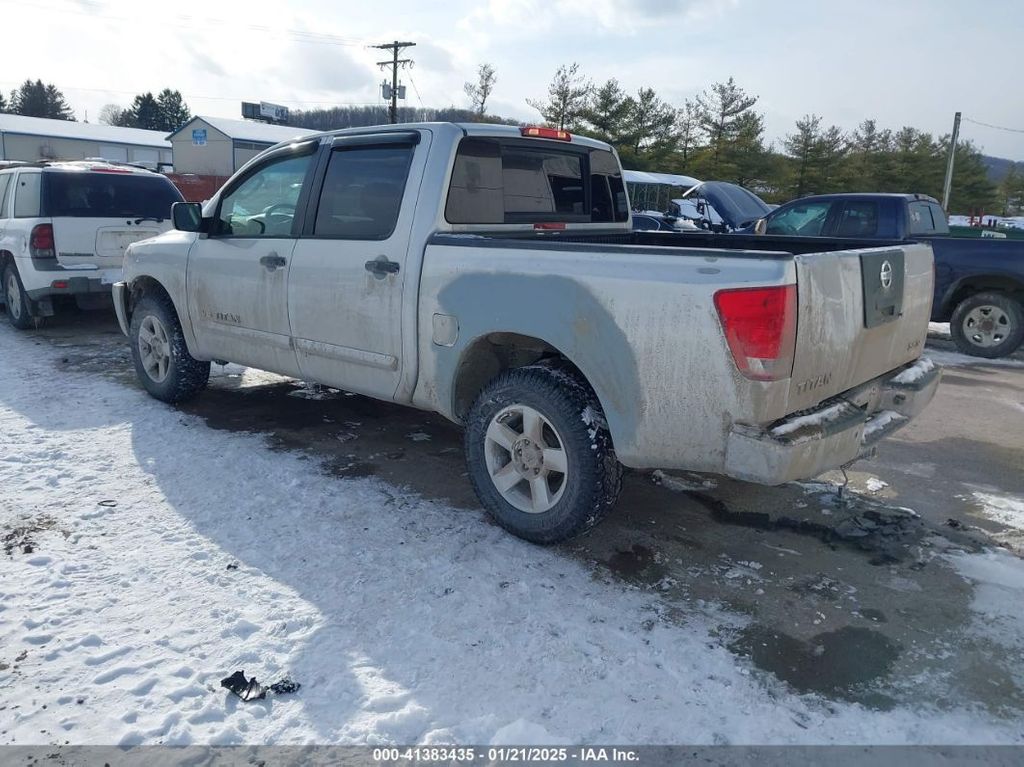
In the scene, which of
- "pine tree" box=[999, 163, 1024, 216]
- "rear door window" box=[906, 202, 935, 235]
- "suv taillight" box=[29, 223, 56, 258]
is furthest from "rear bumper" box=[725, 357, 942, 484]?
"pine tree" box=[999, 163, 1024, 216]

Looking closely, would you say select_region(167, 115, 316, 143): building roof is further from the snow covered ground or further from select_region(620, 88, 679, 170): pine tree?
the snow covered ground

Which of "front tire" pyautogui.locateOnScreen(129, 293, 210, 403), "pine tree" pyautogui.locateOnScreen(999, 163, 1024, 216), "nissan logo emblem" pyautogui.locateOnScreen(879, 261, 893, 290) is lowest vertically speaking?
"front tire" pyautogui.locateOnScreen(129, 293, 210, 403)

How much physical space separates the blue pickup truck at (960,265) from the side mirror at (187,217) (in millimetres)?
6311

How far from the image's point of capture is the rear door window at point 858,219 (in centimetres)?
932

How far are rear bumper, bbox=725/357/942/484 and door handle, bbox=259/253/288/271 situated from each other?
3.05 m

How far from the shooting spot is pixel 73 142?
57.4 m

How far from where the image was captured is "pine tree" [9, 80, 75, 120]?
93688mm

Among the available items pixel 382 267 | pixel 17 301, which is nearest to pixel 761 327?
pixel 382 267

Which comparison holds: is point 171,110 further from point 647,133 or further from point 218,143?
point 647,133

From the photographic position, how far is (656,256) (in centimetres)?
313

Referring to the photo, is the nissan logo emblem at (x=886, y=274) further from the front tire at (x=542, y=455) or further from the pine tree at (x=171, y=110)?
the pine tree at (x=171, y=110)

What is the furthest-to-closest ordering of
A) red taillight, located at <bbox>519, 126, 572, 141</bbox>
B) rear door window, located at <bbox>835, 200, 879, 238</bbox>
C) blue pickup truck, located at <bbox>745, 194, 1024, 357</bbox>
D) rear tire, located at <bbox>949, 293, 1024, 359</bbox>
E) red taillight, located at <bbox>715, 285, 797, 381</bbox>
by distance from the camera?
1. rear door window, located at <bbox>835, 200, 879, 238</bbox>
2. rear tire, located at <bbox>949, 293, 1024, 359</bbox>
3. blue pickup truck, located at <bbox>745, 194, 1024, 357</bbox>
4. red taillight, located at <bbox>519, 126, 572, 141</bbox>
5. red taillight, located at <bbox>715, 285, 797, 381</bbox>

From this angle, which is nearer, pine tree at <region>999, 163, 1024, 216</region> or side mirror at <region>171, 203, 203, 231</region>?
side mirror at <region>171, 203, 203, 231</region>

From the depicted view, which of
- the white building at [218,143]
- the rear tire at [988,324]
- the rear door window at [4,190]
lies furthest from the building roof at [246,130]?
the rear tire at [988,324]
